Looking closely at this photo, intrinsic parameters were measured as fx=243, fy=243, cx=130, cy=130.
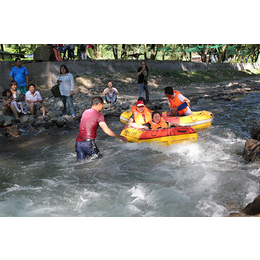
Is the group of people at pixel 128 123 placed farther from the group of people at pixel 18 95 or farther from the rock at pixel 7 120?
the rock at pixel 7 120

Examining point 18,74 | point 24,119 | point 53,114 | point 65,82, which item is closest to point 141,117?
point 65,82

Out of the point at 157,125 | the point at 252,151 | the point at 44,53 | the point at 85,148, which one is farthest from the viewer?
the point at 44,53

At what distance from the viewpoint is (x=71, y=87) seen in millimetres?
8039

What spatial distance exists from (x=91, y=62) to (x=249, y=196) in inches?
519

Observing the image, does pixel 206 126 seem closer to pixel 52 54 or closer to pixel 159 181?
pixel 159 181

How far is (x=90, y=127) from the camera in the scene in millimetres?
4910

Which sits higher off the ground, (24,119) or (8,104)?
(8,104)

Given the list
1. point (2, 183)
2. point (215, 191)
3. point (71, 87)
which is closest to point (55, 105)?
point (71, 87)

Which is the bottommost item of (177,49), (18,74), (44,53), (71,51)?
(18,74)

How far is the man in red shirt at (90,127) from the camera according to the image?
4.84m

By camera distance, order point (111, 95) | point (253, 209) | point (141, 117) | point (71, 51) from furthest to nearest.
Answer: point (71, 51) → point (111, 95) → point (141, 117) → point (253, 209)

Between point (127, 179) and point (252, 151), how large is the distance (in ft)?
9.17

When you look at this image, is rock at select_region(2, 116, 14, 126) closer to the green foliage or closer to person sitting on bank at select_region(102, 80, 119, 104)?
person sitting on bank at select_region(102, 80, 119, 104)

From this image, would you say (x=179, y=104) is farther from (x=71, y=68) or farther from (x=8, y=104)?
(x=71, y=68)
